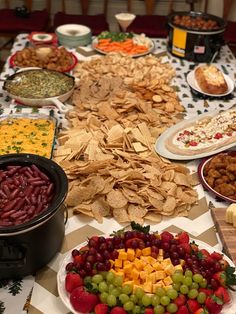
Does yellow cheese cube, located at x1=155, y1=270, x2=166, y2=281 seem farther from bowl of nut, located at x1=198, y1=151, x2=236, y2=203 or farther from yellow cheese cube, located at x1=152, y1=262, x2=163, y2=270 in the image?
bowl of nut, located at x1=198, y1=151, x2=236, y2=203

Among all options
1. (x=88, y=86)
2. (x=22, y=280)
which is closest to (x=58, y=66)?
(x=88, y=86)

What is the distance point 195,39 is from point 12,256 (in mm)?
1974

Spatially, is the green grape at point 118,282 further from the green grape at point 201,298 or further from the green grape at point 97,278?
the green grape at point 201,298

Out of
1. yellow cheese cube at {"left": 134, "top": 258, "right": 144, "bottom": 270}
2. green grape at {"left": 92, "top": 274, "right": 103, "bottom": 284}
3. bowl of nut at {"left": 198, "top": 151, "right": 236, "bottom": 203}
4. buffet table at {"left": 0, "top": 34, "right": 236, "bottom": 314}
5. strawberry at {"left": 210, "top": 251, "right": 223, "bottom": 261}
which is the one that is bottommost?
buffet table at {"left": 0, "top": 34, "right": 236, "bottom": 314}

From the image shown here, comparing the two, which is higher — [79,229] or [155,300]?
[155,300]

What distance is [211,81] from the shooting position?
2.40m

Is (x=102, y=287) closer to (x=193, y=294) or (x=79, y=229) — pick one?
(x=193, y=294)

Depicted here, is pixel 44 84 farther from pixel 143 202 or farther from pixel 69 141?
pixel 143 202

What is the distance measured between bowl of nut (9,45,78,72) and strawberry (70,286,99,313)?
1.62 meters

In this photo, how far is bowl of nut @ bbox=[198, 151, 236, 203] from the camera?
1620mm

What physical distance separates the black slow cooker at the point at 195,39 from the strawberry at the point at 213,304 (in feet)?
6.30

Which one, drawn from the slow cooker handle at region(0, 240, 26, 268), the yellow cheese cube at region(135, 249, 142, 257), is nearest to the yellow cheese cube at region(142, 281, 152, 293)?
the yellow cheese cube at region(135, 249, 142, 257)

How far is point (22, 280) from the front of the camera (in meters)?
1.28

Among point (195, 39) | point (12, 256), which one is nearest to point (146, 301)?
point (12, 256)
